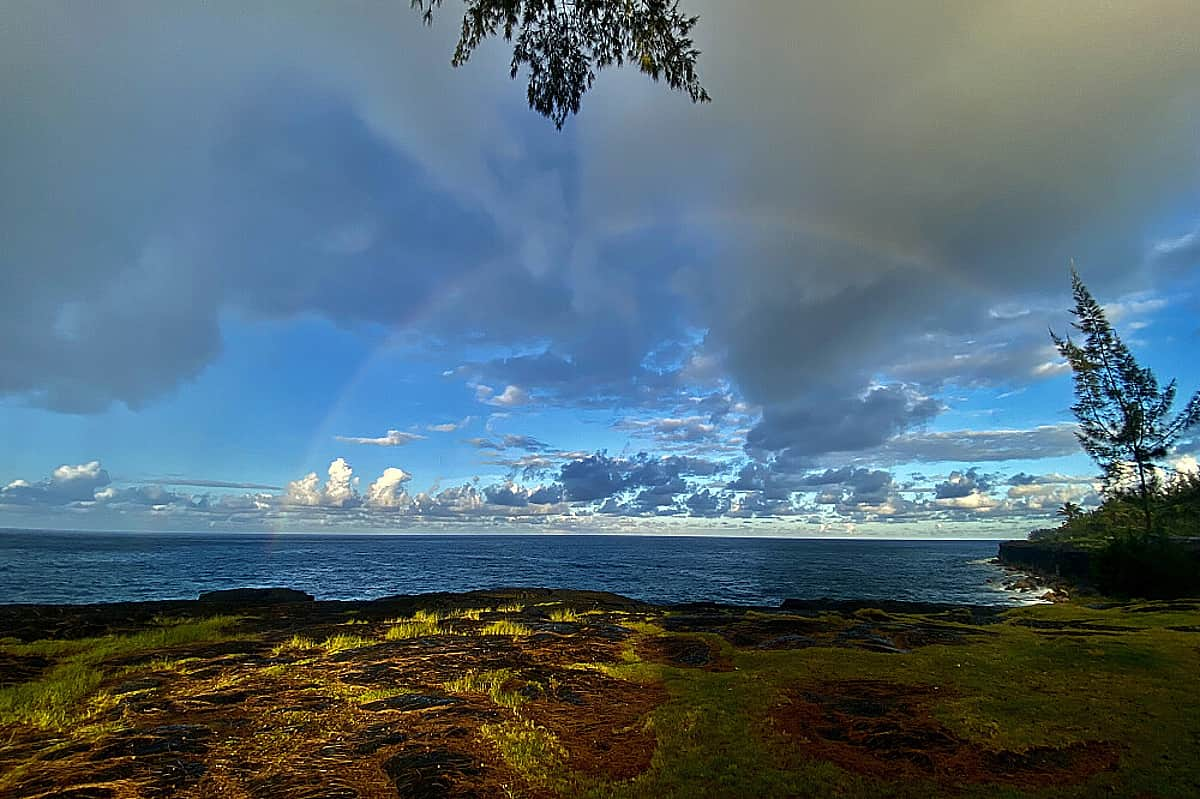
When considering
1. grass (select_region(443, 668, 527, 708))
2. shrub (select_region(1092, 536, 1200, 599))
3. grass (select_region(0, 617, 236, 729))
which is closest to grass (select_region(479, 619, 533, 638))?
grass (select_region(443, 668, 527, 708))

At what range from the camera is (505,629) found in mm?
23562

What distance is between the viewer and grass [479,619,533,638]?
891 inches

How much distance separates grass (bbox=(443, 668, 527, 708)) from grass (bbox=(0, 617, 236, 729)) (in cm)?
772

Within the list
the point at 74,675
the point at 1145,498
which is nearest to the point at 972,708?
the point at 74,675

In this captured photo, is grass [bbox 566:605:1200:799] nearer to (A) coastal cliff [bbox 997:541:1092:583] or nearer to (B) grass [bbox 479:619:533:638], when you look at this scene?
(B) grass [bbox 479:619:533:638]

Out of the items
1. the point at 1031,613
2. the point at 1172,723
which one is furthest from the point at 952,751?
the point at 1031,613

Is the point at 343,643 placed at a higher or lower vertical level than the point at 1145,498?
lower

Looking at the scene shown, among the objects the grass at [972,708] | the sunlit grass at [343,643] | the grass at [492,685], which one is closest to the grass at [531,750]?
the grass at [972,708]

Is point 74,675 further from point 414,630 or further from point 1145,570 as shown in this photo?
point 1145,570

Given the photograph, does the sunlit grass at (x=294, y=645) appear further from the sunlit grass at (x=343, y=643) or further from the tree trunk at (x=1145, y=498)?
the tree trunk at (x=1145, y=498)

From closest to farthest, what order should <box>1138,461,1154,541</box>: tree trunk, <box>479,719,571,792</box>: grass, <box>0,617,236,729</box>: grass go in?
<box>479,719,571,792</box>: grass
<box>0,617,236,729</box>: grass
<box>1138,461,1154,541</box>: tree trunk

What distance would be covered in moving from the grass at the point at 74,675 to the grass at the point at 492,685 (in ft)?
25.3

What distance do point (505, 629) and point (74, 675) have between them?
13241 mm

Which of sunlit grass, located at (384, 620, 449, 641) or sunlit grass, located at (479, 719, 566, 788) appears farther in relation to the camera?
sunlit grass, located at (384, 620, 449, 641)
